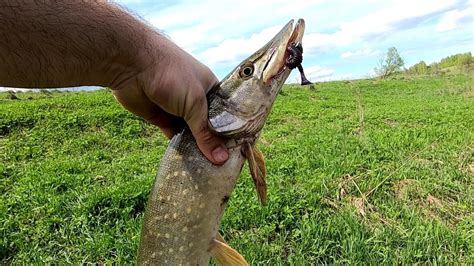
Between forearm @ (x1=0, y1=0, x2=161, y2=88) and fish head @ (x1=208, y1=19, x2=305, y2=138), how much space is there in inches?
13.1

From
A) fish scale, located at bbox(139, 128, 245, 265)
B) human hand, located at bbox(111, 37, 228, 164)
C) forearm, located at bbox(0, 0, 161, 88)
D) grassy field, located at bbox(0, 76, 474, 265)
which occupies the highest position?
forearm, located at bbox(0, 0, 161, 88)

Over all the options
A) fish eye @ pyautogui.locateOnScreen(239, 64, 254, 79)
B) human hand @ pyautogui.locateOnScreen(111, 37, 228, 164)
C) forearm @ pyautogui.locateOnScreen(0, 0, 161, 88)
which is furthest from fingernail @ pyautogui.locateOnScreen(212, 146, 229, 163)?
forearm @ pyautogui.locateOnScreen(0, 0, 161, 88)

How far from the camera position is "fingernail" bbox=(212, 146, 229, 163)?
→ 1785mm

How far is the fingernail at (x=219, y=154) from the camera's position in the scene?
1.79 metres

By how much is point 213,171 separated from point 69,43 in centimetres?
67

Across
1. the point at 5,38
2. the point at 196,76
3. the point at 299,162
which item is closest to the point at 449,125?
the point at 299,162

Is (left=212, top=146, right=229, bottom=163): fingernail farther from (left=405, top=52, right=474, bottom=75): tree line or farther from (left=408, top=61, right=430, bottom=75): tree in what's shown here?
(left=408, top=61, right=430, bottom=75): tree

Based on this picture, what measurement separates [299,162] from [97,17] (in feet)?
13.6

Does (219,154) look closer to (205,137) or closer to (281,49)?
(205,137)

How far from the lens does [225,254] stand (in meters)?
1.83

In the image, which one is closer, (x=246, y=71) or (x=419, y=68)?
(x=246, y=71)

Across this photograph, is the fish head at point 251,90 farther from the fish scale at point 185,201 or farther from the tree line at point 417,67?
the tree line at point 417,67

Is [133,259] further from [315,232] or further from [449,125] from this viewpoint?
[449,125]

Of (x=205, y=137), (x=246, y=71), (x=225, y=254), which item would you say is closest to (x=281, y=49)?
(x=246, y=71)
